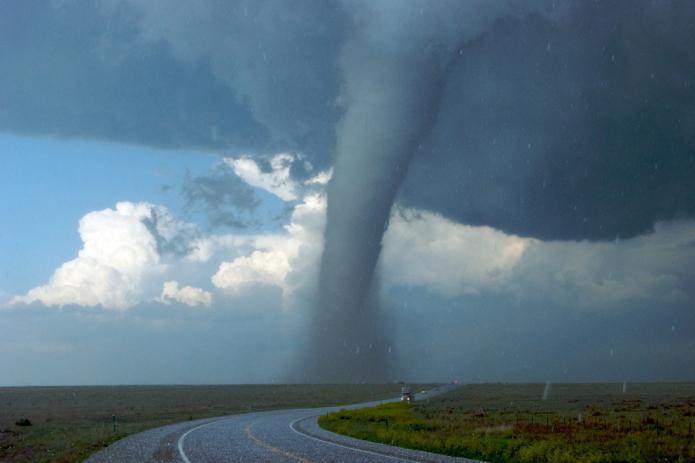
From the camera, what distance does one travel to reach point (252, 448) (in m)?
24.9

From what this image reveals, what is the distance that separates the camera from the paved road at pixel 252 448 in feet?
70.5

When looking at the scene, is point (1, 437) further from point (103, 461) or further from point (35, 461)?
point (103, 461)

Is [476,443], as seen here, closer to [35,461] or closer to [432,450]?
[432,450]

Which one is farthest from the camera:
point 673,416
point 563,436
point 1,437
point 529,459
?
point 673,416

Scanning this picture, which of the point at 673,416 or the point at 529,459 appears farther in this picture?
the point at 673,416

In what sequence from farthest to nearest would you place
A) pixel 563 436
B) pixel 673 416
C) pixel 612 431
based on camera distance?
pixel 673 416 < pixel 612 431 < pixel 563 436

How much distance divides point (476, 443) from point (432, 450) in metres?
1.61

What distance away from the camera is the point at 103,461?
73.0ft

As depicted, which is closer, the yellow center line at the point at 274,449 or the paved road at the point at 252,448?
the yellow center line at the point at 274,449

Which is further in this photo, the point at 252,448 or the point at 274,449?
the point at 252,448

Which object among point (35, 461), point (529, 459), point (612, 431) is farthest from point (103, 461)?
point (612, 431)

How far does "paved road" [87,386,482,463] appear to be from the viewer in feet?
70.5

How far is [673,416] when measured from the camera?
45375 millimetres

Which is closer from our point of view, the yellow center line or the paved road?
the yellow center line
